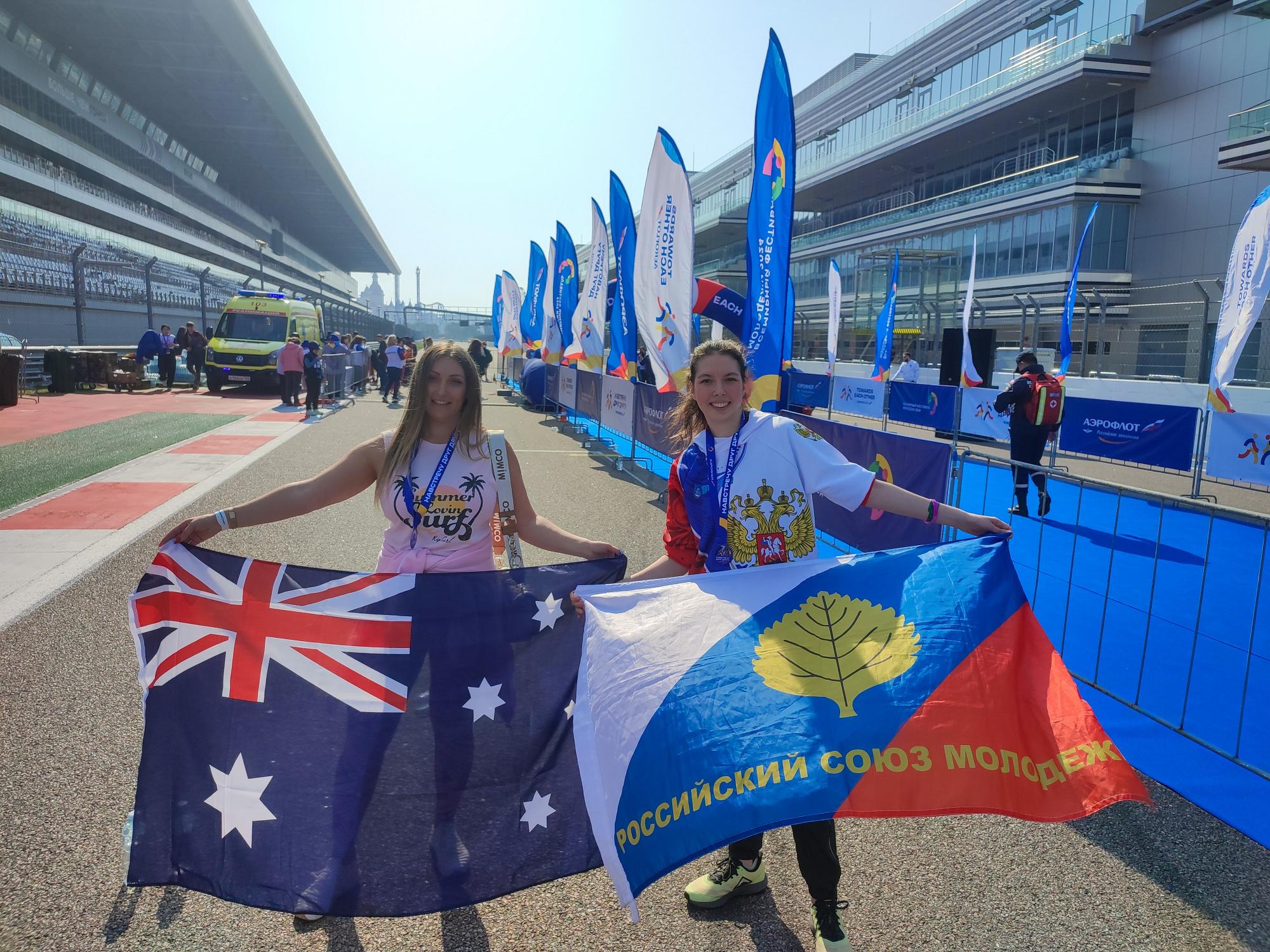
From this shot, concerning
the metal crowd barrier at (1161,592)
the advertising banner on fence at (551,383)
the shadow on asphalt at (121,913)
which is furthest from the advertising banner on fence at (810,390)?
the shadow on asphalt at (121,913)

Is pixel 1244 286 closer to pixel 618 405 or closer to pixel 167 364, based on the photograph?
pixel 618 405

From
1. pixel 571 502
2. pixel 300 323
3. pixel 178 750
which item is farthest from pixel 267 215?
pixel 178 750

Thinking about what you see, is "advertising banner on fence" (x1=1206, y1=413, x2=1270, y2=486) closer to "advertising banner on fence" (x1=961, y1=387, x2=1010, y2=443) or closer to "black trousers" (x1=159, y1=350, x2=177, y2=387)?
"advertising banner on fence" (x1=961, y1=387, x2=1010, y2=443)

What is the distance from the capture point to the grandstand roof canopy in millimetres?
35250

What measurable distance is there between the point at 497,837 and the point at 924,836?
1.85 m

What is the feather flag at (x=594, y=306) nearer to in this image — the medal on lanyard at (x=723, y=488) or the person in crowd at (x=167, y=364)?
the person in crowd at (x=167, y=364)

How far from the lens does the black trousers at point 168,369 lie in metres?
27.7

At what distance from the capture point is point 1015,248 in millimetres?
41094

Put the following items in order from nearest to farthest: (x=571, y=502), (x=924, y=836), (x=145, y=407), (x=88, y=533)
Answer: (x=924, y=836), (x=88, y=533), (x=571, y=502), (x=145, y=407)

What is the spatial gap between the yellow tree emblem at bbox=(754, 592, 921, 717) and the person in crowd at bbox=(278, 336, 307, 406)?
68.1 ft

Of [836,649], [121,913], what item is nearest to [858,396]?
[836,649]

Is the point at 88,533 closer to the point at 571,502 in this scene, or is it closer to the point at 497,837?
the point at 571,502

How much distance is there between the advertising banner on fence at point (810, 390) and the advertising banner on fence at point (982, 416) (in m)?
5.97

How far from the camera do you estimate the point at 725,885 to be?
309 cm
